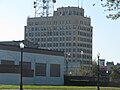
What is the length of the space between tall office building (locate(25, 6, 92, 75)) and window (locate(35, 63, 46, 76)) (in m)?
85.2

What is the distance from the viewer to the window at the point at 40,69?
9799cm

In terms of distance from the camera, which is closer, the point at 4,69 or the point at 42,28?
the point at 4,69

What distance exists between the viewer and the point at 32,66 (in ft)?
317

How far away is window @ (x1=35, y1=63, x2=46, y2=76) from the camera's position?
3858 inches

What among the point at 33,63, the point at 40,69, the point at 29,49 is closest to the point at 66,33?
the point at 40,69

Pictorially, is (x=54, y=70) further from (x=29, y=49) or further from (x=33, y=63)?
(x=29, y=49)

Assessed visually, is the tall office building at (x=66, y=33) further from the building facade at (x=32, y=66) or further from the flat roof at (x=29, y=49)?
the building facade at (x=32, y=66)

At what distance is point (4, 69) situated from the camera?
7988 centimetres

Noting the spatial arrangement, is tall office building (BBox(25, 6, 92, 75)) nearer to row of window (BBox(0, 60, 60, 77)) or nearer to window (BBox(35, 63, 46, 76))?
row of window (BBox(0, 60, 60, 77))

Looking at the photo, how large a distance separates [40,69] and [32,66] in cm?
363

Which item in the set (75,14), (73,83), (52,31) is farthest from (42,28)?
(73,83)

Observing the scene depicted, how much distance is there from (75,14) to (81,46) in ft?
61.7

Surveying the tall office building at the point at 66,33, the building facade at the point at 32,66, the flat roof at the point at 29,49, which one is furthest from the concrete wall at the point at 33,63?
the tall office building at the point at 66,33

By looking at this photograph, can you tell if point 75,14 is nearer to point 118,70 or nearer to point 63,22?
point 63,22
